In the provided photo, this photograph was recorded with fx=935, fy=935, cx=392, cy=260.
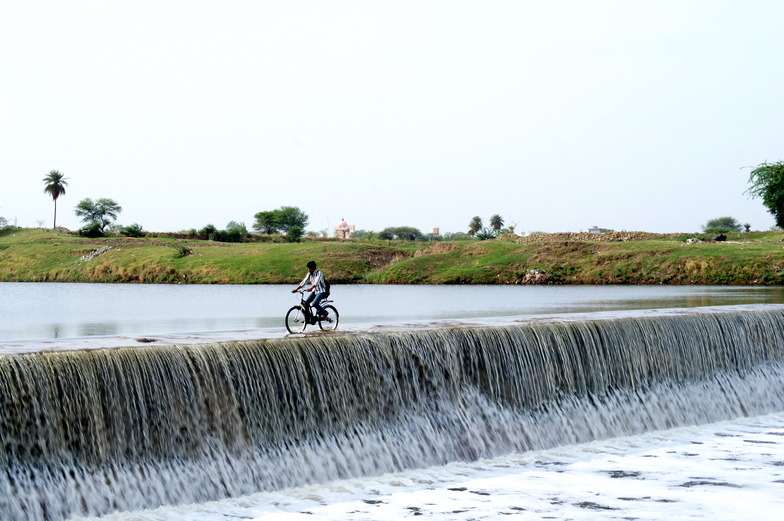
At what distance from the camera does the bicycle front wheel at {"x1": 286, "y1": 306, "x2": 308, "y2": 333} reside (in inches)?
738

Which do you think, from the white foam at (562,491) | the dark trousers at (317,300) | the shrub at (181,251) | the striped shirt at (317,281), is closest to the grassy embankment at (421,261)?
the shrub at (181,251)

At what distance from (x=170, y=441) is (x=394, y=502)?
3016 millimetres

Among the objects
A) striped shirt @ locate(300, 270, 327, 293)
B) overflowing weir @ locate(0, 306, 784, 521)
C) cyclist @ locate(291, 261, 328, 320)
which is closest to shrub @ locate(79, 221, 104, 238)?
striped shirt @ locate(300, 270, 327, 293)

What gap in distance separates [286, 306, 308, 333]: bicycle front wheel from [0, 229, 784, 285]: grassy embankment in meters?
53.6

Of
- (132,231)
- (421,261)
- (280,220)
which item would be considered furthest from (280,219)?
(421,261)

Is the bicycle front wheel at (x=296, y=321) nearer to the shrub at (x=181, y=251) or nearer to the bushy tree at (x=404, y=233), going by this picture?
the shrub at (x=181, y=251)

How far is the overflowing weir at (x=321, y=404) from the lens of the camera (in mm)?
11305

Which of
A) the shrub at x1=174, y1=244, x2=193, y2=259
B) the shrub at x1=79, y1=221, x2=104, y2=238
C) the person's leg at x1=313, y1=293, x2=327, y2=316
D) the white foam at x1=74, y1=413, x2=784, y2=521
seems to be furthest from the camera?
the shrub at x1=79, y1=221, x2=104, y2=238

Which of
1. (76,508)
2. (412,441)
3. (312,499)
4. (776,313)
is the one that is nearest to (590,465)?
(412,441)

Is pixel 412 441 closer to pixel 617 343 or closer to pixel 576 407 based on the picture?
pixel 576 407

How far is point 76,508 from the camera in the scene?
10.8 metres

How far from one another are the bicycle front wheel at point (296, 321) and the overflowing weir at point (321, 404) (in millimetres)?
3776

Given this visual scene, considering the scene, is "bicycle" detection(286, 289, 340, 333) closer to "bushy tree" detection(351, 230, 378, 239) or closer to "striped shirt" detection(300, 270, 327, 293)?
"striped shirt" detection(300, 270, 327, 293)

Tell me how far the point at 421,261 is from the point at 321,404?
7399 cm
